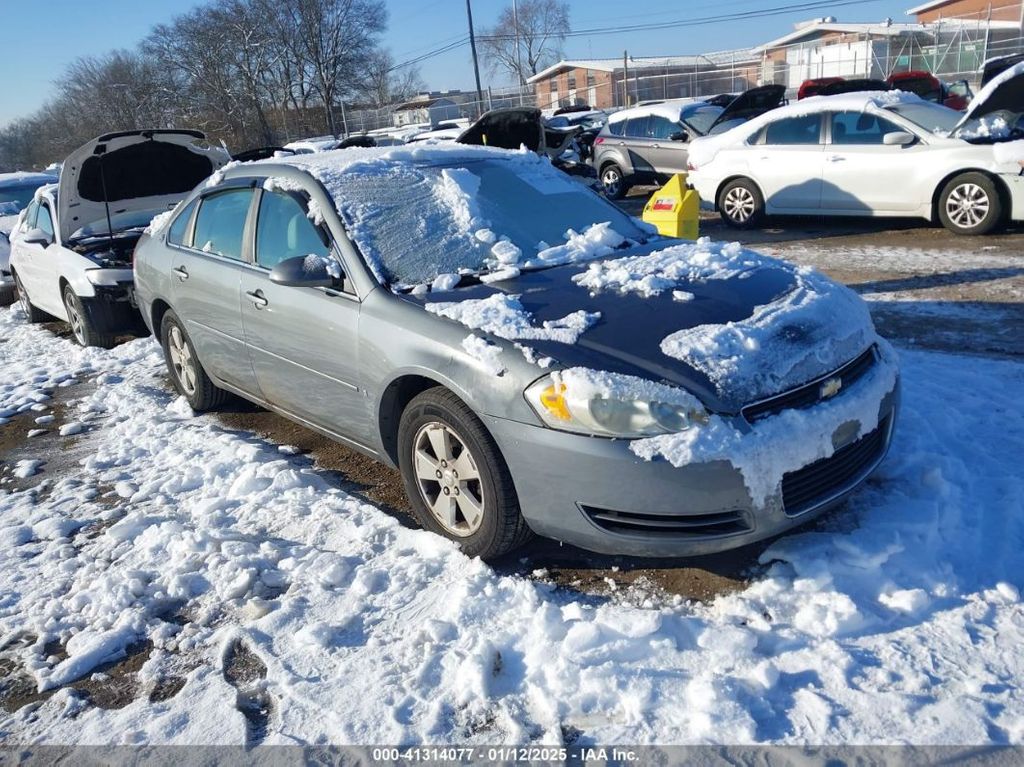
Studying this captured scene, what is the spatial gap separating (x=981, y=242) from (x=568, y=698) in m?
8.11

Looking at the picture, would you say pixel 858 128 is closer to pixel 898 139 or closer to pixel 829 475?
pixel 898 139

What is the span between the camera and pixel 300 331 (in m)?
3.91

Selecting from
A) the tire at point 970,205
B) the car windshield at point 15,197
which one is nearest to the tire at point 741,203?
the tire at point 970,205

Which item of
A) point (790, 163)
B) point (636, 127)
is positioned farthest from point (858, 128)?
point (636, 127)

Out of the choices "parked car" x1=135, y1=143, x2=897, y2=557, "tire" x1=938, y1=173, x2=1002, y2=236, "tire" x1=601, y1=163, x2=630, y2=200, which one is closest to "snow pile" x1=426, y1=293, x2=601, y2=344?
"parked car" x1=135, y1=143, x2=897, y2=557

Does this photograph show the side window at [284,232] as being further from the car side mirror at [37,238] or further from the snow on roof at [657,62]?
the snow on roof at [657,62]

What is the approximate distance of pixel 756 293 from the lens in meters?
3.39

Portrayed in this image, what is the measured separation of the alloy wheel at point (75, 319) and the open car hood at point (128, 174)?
62 centimetres

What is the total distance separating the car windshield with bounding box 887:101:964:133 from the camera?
8.85 m

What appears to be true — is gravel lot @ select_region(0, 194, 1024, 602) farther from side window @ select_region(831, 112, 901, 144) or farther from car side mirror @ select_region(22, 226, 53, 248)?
car side mirror @ select_region(22, 226, 53, 248)

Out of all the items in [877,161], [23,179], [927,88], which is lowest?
[877,161]

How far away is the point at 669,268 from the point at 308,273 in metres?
1.68

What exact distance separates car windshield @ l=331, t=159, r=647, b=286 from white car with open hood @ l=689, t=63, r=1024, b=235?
5.36 metres

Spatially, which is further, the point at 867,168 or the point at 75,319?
the point at 867,168
